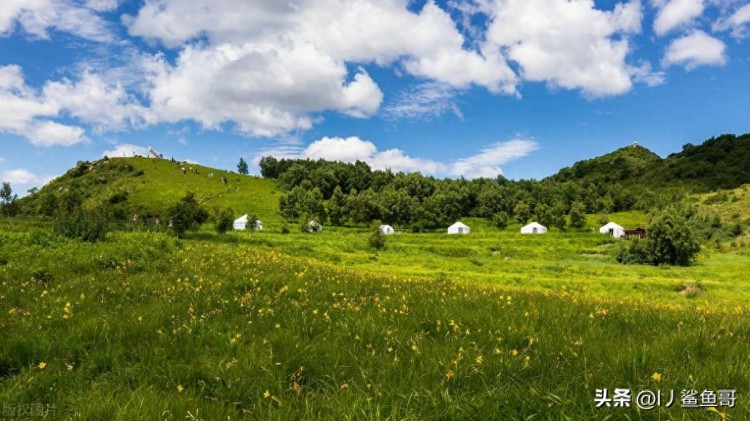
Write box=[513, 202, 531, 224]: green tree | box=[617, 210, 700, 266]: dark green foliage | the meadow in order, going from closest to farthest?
the meadow, box=[617, 210, 700, 266]: dark green foliage, box=[513, 202, 531, 224]: green tree

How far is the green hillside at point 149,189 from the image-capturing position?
126 metres

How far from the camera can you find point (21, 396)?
418 cm

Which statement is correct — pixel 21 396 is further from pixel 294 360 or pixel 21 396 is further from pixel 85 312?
pixel 85 312

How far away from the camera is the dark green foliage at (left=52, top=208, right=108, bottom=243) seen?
20.1 metres

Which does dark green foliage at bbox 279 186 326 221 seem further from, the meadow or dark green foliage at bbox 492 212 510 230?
the meadow

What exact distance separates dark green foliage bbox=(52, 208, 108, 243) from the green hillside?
90442mm

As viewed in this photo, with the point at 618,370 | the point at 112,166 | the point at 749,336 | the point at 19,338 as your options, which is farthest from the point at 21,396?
the point at 112,166

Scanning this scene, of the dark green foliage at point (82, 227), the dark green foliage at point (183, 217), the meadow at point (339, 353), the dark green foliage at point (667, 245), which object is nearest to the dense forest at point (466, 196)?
the dark green foliage at point (183, 217)

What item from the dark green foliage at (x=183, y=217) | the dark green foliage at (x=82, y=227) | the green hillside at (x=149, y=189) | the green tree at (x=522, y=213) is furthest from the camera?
the green tree at (x=522, y=213)

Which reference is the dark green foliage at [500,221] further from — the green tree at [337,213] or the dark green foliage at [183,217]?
the dark green foliage at [183,217]

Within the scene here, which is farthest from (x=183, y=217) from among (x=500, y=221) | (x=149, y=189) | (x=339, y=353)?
(x=149, y=189)

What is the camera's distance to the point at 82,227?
67.3ft

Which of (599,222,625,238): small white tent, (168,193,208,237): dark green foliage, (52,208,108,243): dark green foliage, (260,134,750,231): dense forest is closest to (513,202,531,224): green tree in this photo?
(260,134,750,231): dense forest

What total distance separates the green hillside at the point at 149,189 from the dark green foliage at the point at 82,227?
90.4 meters
